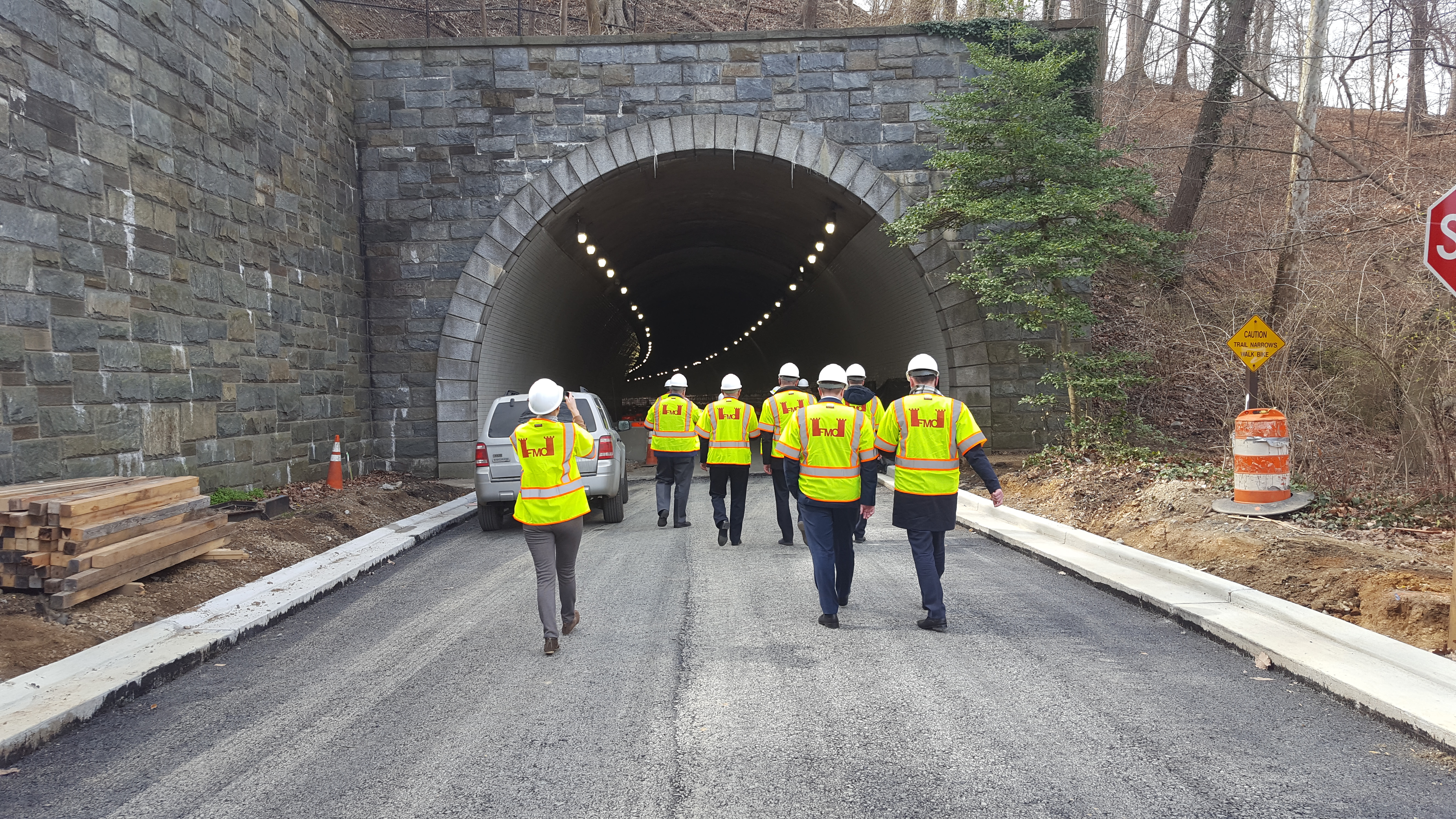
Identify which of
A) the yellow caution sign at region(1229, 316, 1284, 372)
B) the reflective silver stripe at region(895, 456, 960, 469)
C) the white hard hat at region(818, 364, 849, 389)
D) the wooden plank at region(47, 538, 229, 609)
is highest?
the yellow caution sign at region(1229, 316, 1284, 372)

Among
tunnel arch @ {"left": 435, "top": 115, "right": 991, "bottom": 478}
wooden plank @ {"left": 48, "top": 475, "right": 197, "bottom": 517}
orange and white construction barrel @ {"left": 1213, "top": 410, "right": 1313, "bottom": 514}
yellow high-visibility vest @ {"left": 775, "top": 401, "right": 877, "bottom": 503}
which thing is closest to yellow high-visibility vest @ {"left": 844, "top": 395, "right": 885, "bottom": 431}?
yellow high-visibility vest @ {"left": 775, "top": 401, "right": 877, "bottom": 503}

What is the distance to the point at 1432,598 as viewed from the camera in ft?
19.3

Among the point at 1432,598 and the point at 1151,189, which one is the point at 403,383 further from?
the point at 1432,598

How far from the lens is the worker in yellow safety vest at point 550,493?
6.05 metres

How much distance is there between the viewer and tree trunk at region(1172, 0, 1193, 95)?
30.0 metres

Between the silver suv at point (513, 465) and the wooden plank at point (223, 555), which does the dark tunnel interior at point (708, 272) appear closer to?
the silver suv at point (513, 465)

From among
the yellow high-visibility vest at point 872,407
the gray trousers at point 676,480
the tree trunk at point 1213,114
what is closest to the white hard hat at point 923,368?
the yellow high-visibility vest at point 872,407

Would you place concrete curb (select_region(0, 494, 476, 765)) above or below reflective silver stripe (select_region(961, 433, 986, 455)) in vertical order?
below

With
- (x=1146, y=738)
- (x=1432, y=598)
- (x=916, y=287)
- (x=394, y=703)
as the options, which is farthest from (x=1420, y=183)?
(x=394, y=703)

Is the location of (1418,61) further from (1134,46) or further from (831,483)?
(831,483)

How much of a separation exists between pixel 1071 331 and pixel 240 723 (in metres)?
14.1

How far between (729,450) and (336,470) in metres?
6.52

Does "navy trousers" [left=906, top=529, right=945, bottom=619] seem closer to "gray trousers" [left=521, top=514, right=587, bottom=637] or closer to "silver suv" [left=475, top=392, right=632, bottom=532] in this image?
"gray trousers" [left=521, top=514, right=587, bottom=637]

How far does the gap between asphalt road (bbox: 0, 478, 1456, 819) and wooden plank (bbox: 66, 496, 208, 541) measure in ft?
4.31
